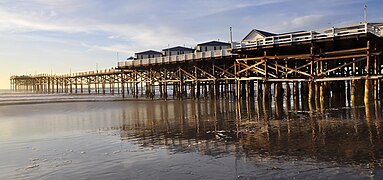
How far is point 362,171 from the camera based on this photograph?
232 inches

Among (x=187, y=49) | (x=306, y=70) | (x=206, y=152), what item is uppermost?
(x=187, y=49)

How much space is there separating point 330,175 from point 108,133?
28.0 feet

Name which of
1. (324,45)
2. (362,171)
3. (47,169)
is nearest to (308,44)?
(324,45)

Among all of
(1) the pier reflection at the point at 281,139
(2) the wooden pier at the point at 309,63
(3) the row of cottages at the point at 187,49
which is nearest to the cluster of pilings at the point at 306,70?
(2) the wooden pier at the point at 309,63

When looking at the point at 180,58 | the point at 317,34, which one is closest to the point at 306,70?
the point at 317,34

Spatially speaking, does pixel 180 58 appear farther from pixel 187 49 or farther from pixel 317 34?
pixel 317 34

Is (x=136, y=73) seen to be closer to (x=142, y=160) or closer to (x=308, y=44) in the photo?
(x=308, y=44)

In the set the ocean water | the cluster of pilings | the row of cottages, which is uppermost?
the row of cottages

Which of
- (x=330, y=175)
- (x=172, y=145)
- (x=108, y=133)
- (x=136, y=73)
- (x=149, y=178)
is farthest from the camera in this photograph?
(x=136, y=73)

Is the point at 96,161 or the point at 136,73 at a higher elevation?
the point at 136,73

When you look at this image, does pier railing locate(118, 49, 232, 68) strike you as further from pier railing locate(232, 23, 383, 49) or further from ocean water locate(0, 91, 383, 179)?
ocean water locate(0, 91, 383, 179)

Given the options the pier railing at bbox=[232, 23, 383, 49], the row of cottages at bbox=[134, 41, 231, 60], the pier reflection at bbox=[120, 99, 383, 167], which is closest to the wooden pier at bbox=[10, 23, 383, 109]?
the pier railing at bbox=[232, 23, 383, 49]

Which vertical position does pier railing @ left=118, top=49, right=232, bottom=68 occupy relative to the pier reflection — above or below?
above

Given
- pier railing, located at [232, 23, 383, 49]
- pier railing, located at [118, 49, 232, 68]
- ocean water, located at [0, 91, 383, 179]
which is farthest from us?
pier railing, located at [118, 49, 232, 68]
